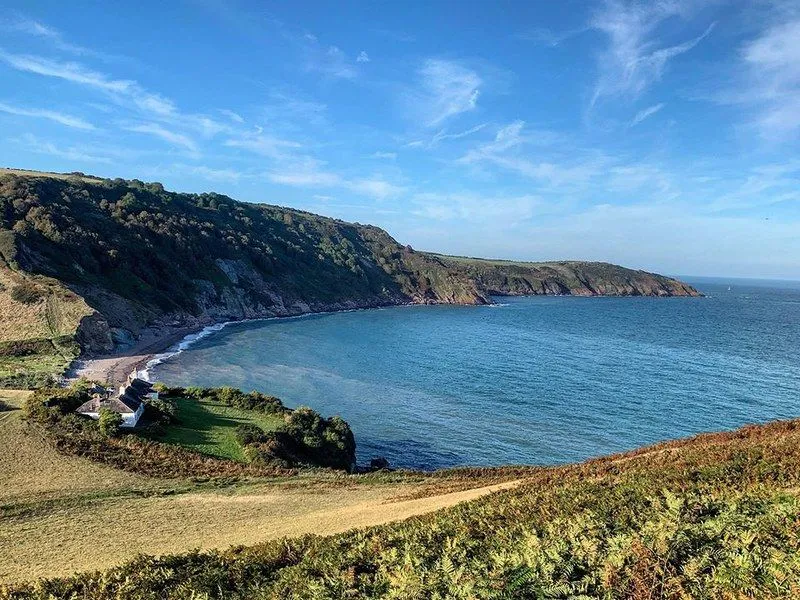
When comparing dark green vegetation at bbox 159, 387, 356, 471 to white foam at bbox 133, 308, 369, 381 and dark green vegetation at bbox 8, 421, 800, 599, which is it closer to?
white foam at bbox 133, 308, 369, 381

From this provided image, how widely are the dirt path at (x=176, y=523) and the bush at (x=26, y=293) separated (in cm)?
6231

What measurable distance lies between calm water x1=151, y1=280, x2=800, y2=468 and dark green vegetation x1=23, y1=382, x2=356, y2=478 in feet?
17.8

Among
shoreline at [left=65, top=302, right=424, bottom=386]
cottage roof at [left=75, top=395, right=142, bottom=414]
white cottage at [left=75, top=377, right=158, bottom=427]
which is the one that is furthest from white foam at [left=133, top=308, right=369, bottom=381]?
cottage roof at [left=75, top=395, right=142, bottom=414]

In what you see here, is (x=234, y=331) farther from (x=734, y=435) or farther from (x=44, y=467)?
(x=734, y=435)

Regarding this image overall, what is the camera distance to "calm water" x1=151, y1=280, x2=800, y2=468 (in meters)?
45.9

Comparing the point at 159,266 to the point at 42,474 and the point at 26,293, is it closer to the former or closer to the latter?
the point at 26,293

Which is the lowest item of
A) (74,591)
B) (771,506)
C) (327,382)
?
(327,382)

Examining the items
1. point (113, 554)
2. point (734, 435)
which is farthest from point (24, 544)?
point (734, 435)

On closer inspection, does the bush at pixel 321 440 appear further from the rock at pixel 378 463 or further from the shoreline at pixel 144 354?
the shoreline at pixel 144 354

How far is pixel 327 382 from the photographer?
63938mm

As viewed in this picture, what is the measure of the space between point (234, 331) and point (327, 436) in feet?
217

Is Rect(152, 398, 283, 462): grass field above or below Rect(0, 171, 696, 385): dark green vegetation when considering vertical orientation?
below

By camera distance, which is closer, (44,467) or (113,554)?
(113,554)

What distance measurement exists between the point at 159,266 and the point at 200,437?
79.0 m
